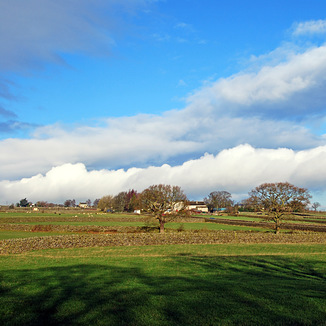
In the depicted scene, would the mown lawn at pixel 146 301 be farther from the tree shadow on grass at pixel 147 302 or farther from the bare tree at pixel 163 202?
the bare tree at pixel 163 202

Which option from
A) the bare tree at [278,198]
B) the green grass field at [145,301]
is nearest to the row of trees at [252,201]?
the bare tree at [278,198]

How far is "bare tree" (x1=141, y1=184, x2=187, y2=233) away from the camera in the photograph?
5831 cm

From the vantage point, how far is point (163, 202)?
58.3m

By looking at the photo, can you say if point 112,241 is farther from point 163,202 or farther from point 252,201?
point 252,201

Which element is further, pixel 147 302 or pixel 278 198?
pixel 278 198

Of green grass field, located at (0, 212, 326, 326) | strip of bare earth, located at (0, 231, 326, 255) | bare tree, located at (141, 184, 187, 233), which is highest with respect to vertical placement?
bare tree, located at (141, 184, 187, 233)

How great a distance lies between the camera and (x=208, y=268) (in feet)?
69.5

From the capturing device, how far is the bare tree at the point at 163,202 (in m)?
58.3

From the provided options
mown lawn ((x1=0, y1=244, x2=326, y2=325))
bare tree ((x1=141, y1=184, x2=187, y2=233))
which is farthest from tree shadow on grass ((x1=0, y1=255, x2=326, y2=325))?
bare tree ((x1=141, y1=184, x2=187, y2=233))

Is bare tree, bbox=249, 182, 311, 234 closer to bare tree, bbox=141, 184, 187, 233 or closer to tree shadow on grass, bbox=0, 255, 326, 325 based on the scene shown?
bare tree, bbox=141, 184, 187, 233

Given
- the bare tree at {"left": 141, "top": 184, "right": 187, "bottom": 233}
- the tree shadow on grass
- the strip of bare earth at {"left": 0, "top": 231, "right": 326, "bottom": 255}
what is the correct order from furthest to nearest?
the bare tree at {"left": 141, "top": 184, "right": 187, "bottom": 233} → the strip of bare earth at {"left": 0, "top": 231, "right": 326, "bottom": 255} → the tree shadow on grass

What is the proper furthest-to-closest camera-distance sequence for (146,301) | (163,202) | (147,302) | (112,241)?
(163,202), (112,241), (146,301), (147,302)

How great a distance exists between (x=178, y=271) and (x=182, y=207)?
3993cm

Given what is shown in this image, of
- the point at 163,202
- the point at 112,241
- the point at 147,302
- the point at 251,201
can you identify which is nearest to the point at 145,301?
the point at 147,302
